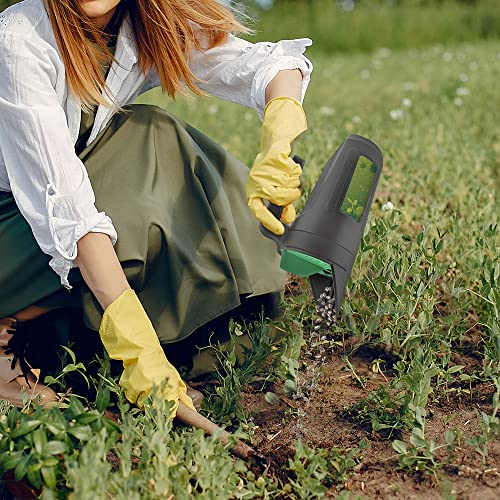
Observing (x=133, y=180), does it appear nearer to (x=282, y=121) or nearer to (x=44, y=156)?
(x=44, y=156)

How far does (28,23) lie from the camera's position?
2.06 m

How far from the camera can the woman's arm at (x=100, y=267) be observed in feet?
6.55

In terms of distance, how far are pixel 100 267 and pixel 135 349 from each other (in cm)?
21

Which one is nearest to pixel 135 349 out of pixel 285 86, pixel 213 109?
pixel 285 86

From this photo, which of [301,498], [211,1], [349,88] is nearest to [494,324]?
[301,498]

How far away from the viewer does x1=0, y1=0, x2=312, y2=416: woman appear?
1988mm

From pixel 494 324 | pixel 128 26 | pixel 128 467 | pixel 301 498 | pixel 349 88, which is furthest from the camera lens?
pixel 349 88

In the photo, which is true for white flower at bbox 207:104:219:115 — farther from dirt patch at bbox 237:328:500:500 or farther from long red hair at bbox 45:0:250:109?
dirt patch at bbox 237:328:500:500

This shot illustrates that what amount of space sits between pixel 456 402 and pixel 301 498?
0.56 meters

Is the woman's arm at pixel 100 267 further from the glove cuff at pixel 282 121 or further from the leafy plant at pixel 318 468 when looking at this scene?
the leafy plant at pixel 318 468

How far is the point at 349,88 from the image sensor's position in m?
6.57

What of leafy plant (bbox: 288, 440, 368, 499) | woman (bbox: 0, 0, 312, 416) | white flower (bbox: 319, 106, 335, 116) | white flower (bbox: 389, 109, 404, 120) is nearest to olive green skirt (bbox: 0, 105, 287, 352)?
woman (bbox: 0, 0, 312, 416)

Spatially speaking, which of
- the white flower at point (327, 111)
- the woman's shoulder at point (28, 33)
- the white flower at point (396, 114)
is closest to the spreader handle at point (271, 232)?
the woman's shoulder at point (28, 33)

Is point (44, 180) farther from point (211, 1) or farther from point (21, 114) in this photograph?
point (211, 1)
